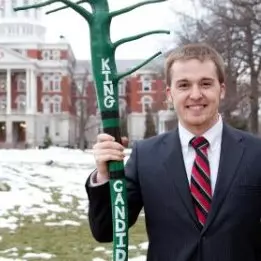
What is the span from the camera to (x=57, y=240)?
8867mm

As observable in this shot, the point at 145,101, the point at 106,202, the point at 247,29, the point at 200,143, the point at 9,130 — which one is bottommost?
the point at 9,130

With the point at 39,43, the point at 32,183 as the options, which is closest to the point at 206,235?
the point at 32,183

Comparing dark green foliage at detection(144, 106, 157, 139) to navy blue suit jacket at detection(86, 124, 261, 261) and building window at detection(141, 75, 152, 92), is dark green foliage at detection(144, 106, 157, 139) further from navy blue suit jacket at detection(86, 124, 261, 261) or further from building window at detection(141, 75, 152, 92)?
navy blue suit jacket at detection(86, 124, 261, 261)

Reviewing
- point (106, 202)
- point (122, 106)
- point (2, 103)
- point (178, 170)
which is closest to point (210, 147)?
point (178, 170)

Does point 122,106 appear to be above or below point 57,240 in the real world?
above

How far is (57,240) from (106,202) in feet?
21.2

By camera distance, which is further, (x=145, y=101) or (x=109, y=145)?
(x=145, y=101)

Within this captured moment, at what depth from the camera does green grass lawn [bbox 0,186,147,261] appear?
7.82 metres

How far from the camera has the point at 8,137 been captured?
80250 millimetres

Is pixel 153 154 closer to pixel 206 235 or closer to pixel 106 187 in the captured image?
pixel 106 187

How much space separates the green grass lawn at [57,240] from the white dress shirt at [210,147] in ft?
16.5

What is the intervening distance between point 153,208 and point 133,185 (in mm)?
140

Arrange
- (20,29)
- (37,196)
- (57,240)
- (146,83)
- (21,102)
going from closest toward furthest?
(57,240) → (37,196) → (21,102) → (20,29) → (146,83)

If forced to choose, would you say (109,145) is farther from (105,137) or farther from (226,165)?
(226,165)
